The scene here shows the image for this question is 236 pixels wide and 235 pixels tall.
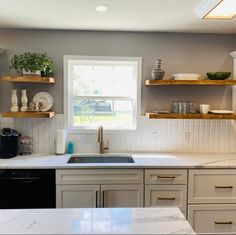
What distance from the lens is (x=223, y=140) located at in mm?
3246

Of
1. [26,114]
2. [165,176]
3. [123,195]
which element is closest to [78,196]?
[123,195]

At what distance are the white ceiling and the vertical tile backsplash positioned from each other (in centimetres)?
109

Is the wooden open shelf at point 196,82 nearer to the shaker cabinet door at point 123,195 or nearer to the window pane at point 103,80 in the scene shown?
the window pane at point 103,80

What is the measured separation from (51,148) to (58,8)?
5.26 ft

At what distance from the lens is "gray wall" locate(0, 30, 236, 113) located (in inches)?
122

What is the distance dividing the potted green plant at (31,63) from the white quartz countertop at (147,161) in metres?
0.95

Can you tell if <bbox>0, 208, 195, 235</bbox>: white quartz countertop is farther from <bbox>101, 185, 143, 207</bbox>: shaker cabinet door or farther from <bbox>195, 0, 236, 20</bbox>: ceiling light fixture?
<bbox>195, 0, 236, 20</bbox>: ceiling light fixture

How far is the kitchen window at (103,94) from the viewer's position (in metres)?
3.21

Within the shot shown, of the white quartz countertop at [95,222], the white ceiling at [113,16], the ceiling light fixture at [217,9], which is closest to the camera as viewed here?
the white quartz countertop at [95,222]

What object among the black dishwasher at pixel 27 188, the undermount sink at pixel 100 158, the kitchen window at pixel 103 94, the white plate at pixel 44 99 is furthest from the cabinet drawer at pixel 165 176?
the white plate at pixel 44 99

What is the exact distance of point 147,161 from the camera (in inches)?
108

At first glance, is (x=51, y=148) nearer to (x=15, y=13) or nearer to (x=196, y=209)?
(x=15, y=13)

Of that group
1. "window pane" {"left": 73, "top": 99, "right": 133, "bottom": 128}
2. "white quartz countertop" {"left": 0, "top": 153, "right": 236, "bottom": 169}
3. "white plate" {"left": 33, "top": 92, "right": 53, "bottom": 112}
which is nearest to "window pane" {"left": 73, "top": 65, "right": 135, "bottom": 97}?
"window pane" {"left": 73, "top": 99, "right": 133, "bottom": 128}

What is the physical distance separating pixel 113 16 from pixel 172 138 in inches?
62.4
